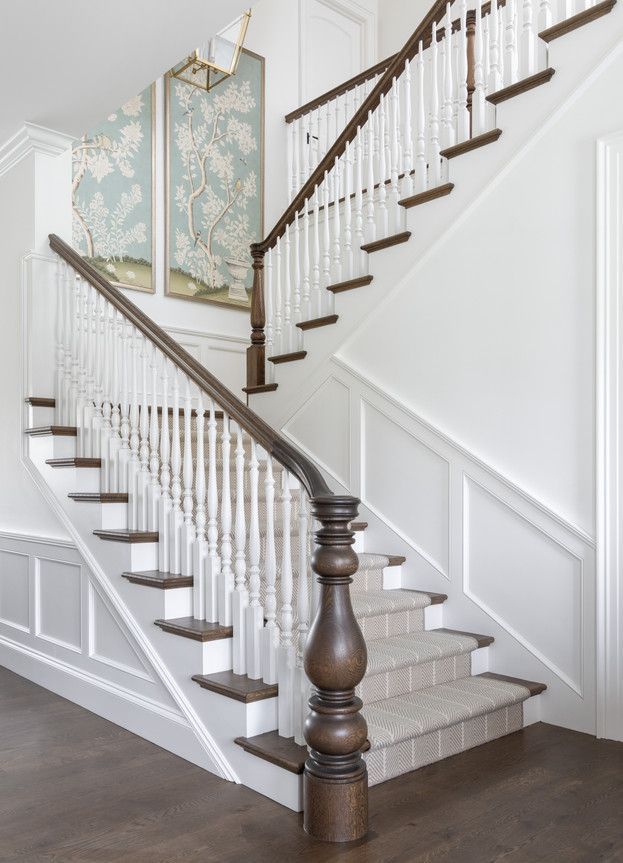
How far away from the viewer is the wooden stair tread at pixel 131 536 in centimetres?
334

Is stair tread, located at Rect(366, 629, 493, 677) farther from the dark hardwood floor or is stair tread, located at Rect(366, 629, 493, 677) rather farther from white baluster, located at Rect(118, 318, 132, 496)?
white baluster, located at Rect(118, 318, 132, 496)

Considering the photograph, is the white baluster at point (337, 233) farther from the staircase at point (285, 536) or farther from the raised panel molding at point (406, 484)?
the raised panel molding at point (406, 484)

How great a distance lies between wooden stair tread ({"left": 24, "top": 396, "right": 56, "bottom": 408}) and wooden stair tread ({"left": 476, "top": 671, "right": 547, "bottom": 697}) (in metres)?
2.63

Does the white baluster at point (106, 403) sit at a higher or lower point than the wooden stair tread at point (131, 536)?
higher

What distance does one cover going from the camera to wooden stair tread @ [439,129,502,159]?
3.68m

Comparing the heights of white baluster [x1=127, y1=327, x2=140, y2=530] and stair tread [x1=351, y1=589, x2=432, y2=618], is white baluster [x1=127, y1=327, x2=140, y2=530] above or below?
above

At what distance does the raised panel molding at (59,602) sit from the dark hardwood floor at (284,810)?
2.36 feet

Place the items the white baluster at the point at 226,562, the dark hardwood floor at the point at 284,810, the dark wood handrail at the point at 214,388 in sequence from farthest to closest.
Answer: the white baluster at the point at 226,562 < the dark wood handrail at the point at 214,388 < the dark hardwood floor at the point at 284,810

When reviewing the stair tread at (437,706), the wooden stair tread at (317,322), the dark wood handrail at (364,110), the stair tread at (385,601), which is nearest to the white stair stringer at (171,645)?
the stair tread at (437,706)

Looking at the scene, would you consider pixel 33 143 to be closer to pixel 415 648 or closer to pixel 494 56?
pixel 494 56

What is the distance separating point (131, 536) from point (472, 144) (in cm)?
252

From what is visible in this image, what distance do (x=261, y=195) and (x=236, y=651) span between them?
4.71 m

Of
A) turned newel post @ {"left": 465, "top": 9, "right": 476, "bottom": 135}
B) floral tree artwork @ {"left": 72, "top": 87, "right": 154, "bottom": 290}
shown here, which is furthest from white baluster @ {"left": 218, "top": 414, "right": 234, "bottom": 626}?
floral tree artwork @ {"left": 72, "top": 87, "right": 154, "bottom": 290}

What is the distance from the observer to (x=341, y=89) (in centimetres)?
590
